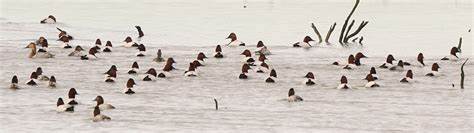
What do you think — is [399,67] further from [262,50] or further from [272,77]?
[262,50]

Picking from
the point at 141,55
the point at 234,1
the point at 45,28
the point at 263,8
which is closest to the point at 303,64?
the point at 141,55

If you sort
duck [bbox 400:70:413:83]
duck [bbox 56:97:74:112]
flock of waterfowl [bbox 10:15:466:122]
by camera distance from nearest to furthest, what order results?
duck [bbox 56:97:74:112], flock of waterfowl [bbox 10:15:466:122], duck [bbox 400:70:413:83]

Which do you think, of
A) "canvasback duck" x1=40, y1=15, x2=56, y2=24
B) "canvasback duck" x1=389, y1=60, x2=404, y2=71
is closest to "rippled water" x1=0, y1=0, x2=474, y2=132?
"canvasback duck" x1=389, y1=60, x2=404, y2=71

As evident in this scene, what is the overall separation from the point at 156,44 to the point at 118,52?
2001 mm

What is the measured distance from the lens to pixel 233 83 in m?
13.3

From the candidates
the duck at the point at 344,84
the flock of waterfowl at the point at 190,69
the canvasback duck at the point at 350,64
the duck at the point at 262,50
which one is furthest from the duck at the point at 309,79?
the duck at the point at 262,50

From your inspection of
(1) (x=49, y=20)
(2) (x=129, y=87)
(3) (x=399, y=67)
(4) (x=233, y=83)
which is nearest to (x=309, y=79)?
(4) (x=233, y=83)

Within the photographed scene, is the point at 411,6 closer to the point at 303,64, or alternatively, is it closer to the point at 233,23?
the point at 233,23

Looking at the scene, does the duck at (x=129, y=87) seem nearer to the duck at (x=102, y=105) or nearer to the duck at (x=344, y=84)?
the duck at (x=102, y=105)

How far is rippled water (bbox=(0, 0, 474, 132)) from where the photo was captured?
9.98 metres

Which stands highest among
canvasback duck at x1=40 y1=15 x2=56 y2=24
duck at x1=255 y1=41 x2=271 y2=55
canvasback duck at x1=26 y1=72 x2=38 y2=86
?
canvasback duck at x1=40 y1=15 x2=56 y2=24

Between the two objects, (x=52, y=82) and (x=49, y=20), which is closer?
(x=52, y=82)

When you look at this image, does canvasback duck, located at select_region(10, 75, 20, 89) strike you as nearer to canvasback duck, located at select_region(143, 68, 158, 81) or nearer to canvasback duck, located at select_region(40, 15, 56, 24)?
canvasback duck, located at select_region(143, 68, 158, 81)

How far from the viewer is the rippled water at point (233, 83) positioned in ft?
32.7
